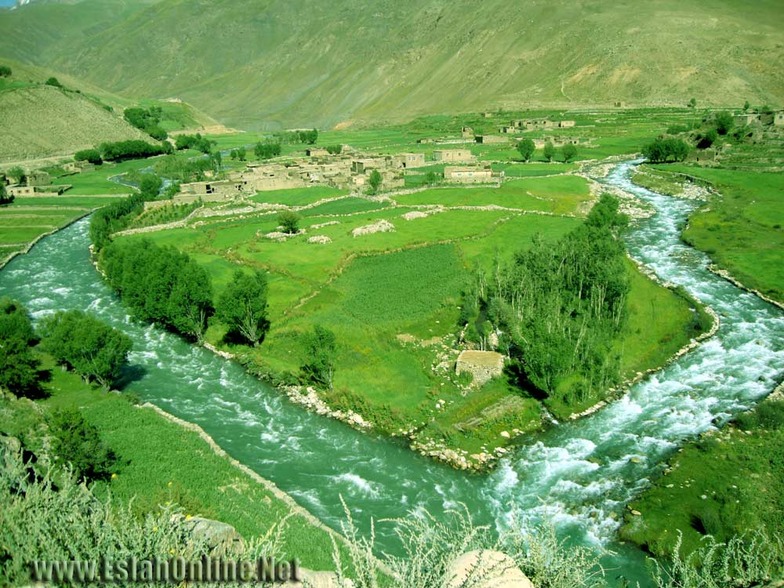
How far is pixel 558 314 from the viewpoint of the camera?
38.7 meters

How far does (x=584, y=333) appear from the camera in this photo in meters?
37.1

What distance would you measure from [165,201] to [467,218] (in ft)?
149

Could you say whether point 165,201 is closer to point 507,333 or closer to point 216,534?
point 507,333

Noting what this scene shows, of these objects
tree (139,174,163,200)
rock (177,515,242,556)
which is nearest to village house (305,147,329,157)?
tree (139,174,163,200)

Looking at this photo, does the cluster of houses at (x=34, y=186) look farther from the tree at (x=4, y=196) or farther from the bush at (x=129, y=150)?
the bush at (x=129, y=150)

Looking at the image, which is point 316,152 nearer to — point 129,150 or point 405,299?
point 129,150

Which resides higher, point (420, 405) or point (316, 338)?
point (316, 338)

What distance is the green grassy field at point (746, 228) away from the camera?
171ft

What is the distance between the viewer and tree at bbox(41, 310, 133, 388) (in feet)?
117

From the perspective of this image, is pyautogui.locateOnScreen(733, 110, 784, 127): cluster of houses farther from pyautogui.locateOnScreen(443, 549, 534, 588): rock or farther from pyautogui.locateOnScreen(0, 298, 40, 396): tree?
pyautogui.locateOnScreen(443, 549, 534, 588): rock

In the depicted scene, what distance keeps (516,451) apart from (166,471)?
54.6ft

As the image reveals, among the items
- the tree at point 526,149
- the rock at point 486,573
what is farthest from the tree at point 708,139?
the rock at point 486,573

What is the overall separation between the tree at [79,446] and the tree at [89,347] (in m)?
9.67

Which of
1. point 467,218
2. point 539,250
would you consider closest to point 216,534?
point 539,250
